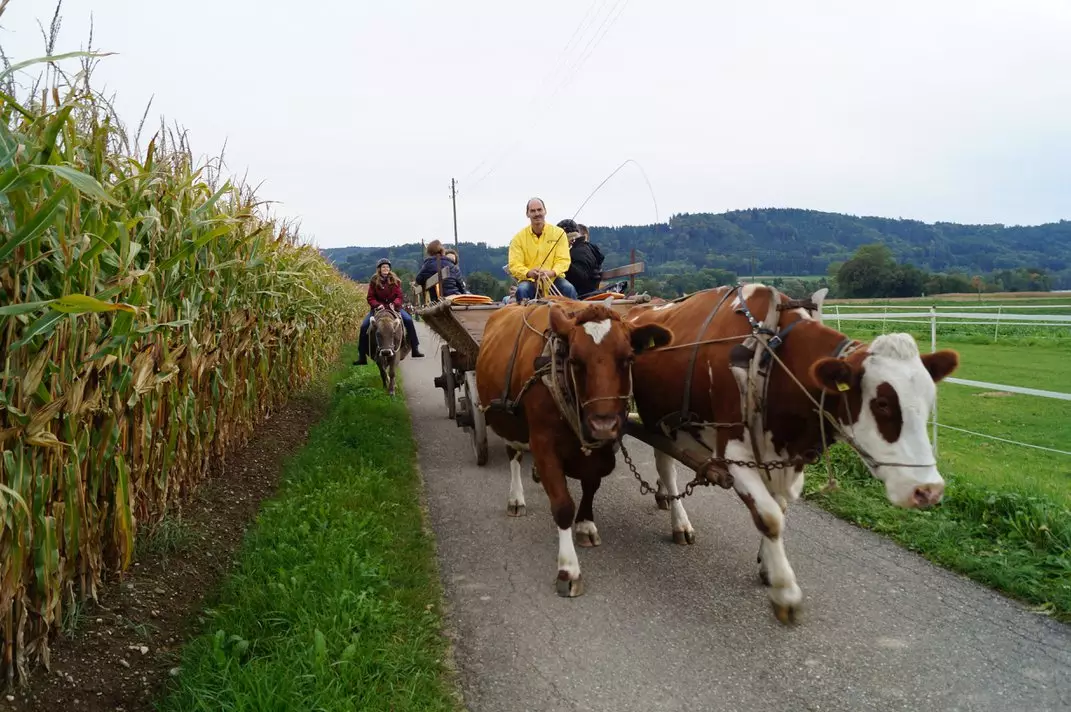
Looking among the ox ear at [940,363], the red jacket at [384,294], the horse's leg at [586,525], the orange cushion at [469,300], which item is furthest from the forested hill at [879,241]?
the ox ear at [940,363]

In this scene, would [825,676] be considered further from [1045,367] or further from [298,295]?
[1045,367]

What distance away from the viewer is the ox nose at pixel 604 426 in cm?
395

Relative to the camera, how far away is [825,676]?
3.34 m

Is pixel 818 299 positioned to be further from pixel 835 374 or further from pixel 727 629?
pixel 727 629

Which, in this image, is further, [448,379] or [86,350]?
[448,379]

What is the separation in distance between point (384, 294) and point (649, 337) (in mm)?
8733

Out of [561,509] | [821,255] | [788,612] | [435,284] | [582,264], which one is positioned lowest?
[788,612]

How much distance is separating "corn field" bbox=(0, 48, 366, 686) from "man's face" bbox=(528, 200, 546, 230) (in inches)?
118

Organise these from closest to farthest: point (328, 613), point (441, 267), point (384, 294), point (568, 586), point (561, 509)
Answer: point (328, 613) < point (568, 586) < point (561, 509) < point (441, 267) < point (384, 294)

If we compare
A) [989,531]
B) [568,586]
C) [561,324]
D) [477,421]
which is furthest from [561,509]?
[989,531]

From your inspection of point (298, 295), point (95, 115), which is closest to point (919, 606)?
point (95, 115)

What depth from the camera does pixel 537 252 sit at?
730 cm

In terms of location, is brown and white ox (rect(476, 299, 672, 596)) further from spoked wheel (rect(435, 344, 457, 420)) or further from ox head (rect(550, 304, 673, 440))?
spoked wheel (rect(435, 344, 457, 420))

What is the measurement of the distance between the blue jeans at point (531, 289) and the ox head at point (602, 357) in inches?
108
